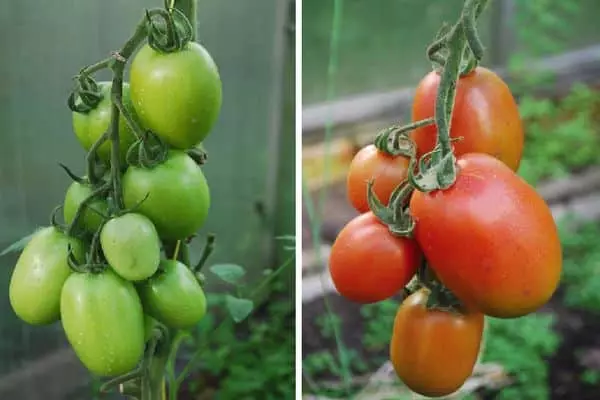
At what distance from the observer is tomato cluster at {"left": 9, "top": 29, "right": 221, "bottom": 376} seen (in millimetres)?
464

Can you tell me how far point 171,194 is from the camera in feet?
1.60

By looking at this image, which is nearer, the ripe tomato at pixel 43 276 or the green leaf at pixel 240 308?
the ripe tomato at pixel 43 276

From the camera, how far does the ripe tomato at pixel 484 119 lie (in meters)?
0.50

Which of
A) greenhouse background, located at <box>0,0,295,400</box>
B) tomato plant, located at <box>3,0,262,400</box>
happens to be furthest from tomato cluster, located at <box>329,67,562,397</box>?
greenhouse background, located at <box>0,0,295,400</box>

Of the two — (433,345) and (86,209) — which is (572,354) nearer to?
(433,345)

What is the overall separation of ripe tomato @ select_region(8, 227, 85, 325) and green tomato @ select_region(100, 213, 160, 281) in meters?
0.03

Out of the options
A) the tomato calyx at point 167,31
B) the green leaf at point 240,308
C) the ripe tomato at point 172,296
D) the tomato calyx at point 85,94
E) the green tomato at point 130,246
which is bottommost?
the green leaf at point 240,308

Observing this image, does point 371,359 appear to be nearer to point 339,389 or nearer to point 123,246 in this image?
point 339,389

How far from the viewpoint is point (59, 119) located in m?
0.73

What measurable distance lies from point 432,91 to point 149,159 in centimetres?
18

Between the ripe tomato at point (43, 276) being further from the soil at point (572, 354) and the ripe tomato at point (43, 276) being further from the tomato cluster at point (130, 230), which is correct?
the soil at point (572, 354)

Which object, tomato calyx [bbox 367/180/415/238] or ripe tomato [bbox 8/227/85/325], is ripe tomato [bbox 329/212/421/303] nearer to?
tomato calyx [bbox 367/180/415/238]

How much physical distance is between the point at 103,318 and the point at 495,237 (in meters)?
0.23

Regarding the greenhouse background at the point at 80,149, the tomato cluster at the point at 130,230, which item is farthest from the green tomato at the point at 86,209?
the greenhouse background at the point at 80,149
